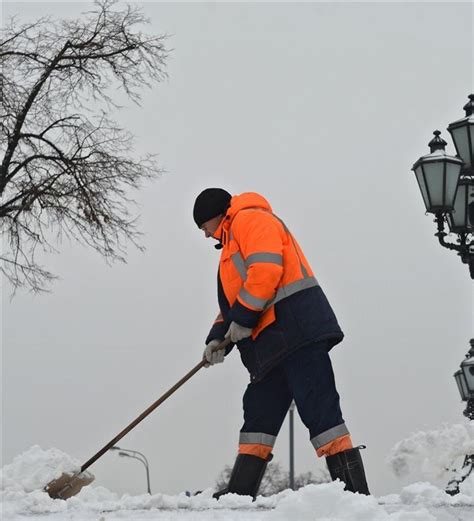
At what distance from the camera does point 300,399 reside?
4852 mm

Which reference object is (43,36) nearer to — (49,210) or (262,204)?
(49,210)

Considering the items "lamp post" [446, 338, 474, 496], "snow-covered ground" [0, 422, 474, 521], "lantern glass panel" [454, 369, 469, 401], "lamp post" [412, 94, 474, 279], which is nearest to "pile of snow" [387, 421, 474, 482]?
"snow-covered ground" [0, 422, 474, 521]

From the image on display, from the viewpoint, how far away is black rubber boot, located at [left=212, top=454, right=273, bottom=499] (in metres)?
5.09

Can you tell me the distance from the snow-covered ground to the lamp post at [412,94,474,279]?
1761 millimetres

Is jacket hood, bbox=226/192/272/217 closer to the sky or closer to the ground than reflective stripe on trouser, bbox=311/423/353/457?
closer to the sky

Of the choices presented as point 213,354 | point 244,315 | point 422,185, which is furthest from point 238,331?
point 422,185

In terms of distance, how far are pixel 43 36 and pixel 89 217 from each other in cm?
241

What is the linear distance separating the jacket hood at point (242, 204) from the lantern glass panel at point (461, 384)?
8161 millimetres

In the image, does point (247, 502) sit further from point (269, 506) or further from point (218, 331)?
point (218, 331)

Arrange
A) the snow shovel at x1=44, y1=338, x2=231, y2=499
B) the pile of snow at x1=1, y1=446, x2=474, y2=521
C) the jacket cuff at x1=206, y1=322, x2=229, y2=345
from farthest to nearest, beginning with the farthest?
the snow shovel at x1=44, y1=338, x2=231, y2=499 < the jacket cuff at x1=206, y1=322, x2=229, y2=345 < the pile of snow at x1=1, y1=446, x2=474, y2=521

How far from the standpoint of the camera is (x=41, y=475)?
248 inches

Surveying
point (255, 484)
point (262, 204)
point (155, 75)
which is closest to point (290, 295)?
point (262, 204)

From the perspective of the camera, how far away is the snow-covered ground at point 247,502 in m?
3.46

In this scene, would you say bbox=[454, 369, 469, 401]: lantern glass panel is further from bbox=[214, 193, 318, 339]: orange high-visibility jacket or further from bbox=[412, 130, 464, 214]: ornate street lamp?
bbox=[214, 193, 318, 339]: orange high-visibility jacket
